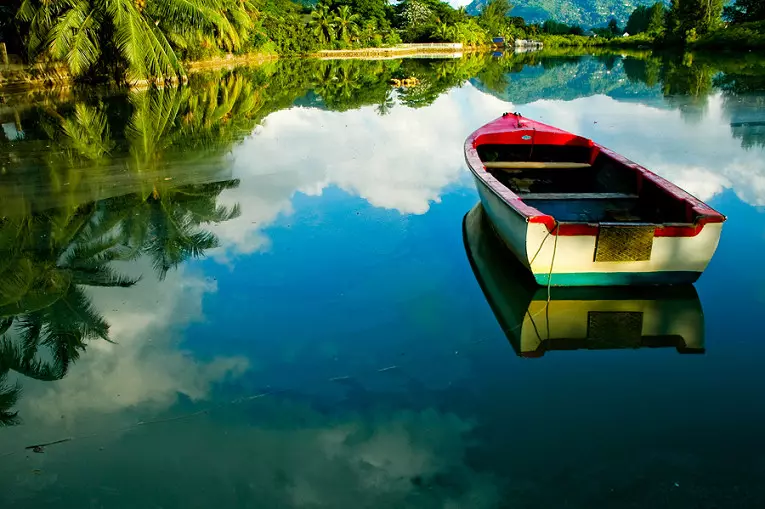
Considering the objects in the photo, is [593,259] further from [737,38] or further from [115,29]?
[737,38]

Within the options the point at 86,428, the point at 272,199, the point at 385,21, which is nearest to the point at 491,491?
the point at 86,428

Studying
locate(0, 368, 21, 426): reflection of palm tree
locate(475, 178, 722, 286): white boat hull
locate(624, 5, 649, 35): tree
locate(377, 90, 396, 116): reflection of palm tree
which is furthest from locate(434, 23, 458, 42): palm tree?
locate(0, 368, 21, 426): reflection of palm tree

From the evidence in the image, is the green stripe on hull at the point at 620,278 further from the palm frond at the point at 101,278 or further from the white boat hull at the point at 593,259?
the palm frond at the point at 101,278

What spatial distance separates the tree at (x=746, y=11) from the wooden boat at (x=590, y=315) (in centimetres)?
4615

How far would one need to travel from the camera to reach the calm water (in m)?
3.10

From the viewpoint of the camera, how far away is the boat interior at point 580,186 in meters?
5.94

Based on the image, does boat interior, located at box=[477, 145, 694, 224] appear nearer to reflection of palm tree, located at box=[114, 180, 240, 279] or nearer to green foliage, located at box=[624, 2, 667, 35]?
reflection of palm tree, located at box=[114, 180, 240, 279]

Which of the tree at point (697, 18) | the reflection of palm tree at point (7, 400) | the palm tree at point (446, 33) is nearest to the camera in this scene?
the reflection of palm tree at point (7, 400)

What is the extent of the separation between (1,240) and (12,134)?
25.0 feet

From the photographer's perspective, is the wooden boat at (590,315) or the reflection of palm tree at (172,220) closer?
the wooden boat at (590,315)

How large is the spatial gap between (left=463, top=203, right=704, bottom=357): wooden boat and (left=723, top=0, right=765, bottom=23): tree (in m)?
46.1

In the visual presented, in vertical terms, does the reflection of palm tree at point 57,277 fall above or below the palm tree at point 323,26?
below

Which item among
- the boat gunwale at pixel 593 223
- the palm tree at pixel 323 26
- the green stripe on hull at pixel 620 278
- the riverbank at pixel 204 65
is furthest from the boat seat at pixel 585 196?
the palm tree at pixel 323 26

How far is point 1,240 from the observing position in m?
6.45
